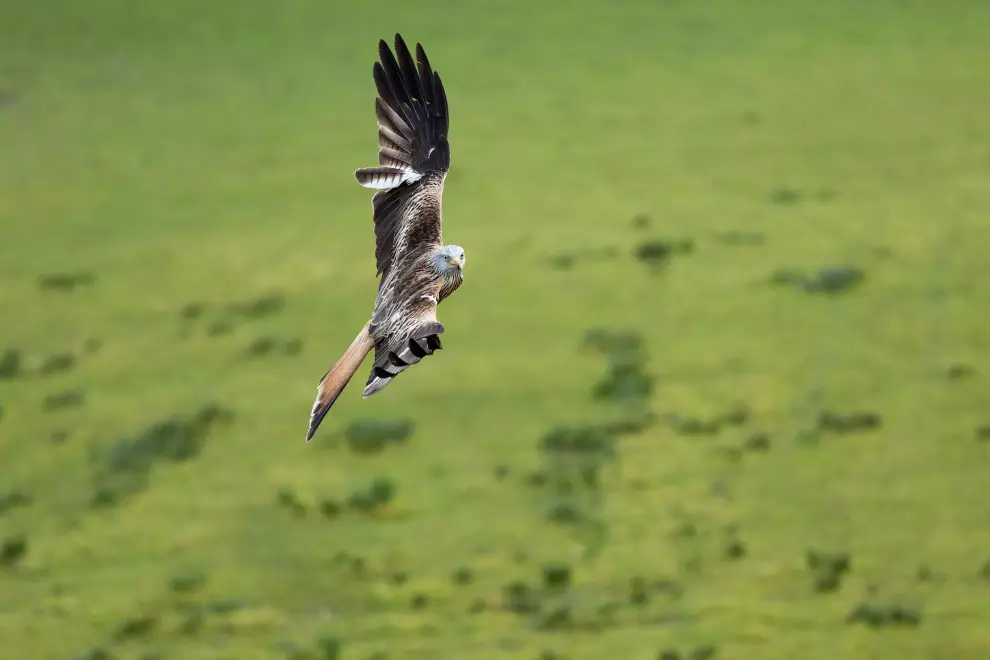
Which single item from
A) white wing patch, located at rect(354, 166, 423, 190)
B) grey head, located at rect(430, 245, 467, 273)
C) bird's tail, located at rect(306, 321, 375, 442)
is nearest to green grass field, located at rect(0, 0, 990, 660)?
white wing patch, located at rect(354, 166, 423, 190)

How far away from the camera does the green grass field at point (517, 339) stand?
14297 millimetres

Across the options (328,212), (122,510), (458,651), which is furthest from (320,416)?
(328,212)

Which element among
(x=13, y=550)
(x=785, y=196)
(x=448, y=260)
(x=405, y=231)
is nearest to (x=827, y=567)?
(x=13, y=550)

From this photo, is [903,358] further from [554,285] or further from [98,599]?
[98,599]

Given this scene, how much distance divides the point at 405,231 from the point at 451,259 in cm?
75

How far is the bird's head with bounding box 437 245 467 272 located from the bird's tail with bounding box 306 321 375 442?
40 centimetres

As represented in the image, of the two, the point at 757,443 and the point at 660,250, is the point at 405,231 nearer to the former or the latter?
the point at 757,443

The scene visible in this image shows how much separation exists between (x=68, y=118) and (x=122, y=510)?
9.78 meters

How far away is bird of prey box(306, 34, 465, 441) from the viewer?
5219mm

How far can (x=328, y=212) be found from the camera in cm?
2122

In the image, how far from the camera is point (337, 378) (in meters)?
5.33

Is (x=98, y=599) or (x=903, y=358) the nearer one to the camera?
(x=98, y=599)

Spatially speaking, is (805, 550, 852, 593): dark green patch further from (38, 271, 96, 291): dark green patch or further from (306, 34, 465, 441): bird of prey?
(38, 271, 96, 291): dark green patch

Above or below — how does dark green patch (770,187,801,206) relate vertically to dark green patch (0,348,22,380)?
above
